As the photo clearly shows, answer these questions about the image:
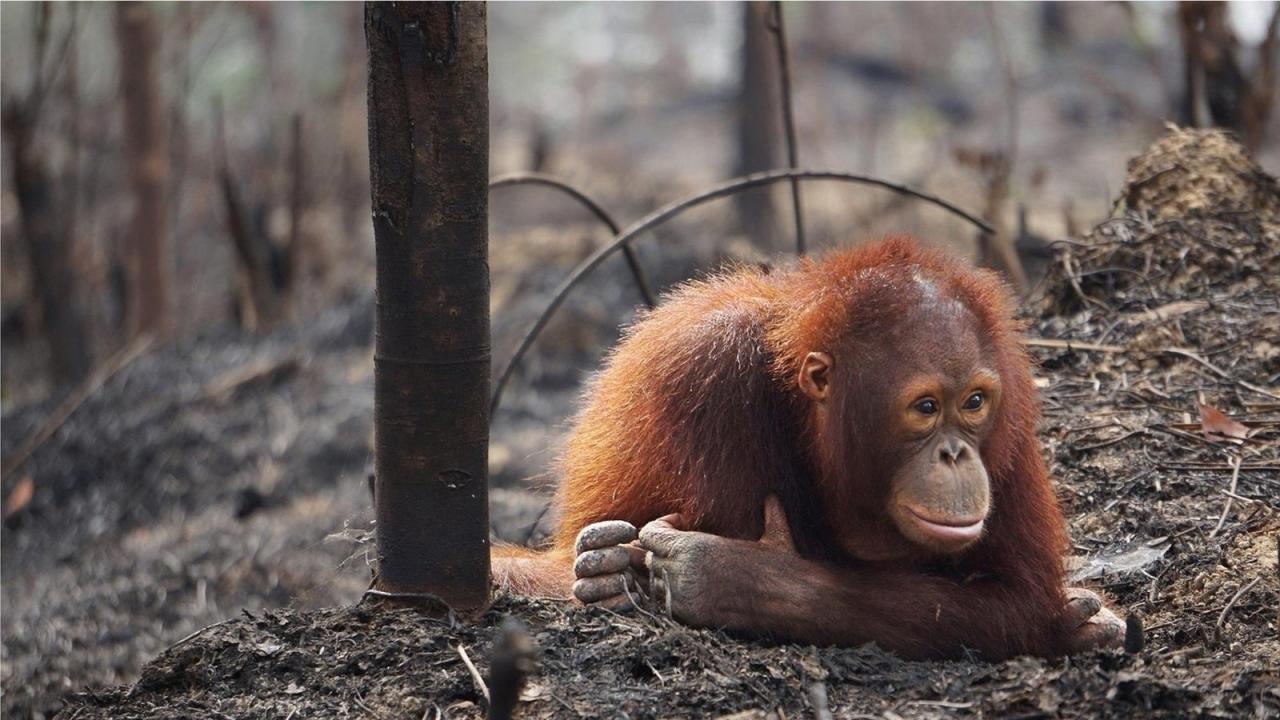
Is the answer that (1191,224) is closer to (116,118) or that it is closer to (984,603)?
(984,603)

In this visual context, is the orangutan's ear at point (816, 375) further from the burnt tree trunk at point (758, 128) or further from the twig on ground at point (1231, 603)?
the burnt tree trunk at point (758, 128)

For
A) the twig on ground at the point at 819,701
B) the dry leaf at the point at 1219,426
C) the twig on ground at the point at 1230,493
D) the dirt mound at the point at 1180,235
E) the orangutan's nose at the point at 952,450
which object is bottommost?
the twig on ground at the point at 819,701

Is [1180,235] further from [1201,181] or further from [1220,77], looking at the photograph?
[1220,77]

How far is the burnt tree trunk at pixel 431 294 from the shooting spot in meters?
2.79

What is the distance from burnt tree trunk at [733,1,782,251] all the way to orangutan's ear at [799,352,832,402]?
10010mm

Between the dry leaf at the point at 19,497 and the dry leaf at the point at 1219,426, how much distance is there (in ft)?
21.2

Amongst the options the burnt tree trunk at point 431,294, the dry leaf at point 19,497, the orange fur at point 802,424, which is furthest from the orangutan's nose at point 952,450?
the dry leaf at point 19,497

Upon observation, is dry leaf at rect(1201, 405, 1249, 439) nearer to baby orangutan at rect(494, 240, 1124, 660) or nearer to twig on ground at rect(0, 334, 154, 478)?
baby orangutan at rect(494, 240, 1124, 660)

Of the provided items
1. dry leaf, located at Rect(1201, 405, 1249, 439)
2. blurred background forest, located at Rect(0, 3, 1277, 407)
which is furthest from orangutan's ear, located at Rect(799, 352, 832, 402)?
blurred background forest, located at Rect(0, 3, 1277, 407)

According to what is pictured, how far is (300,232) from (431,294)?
10827 mm

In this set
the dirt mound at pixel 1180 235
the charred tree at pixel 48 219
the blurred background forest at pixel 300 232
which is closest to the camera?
the dirt mound at pixel 1180 235

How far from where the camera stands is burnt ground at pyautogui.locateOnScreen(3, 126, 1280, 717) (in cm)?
282

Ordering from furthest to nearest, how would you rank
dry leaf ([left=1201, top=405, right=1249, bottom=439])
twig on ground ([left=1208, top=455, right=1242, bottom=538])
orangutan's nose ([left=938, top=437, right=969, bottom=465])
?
1. dry leaf ([left=1201, top=405, right=1249, bottom=439])
2. twig on ground ([left=1208, top=455, right=1242, bottom=538])
3. orangutan's nose ([left=938, top=437, right=969, bottom=465])

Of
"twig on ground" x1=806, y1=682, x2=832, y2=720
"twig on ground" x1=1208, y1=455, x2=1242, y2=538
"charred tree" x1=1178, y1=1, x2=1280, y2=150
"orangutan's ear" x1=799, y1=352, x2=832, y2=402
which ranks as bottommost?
"twig on ground" x1=806, y1=682, x2=832, y2=720
